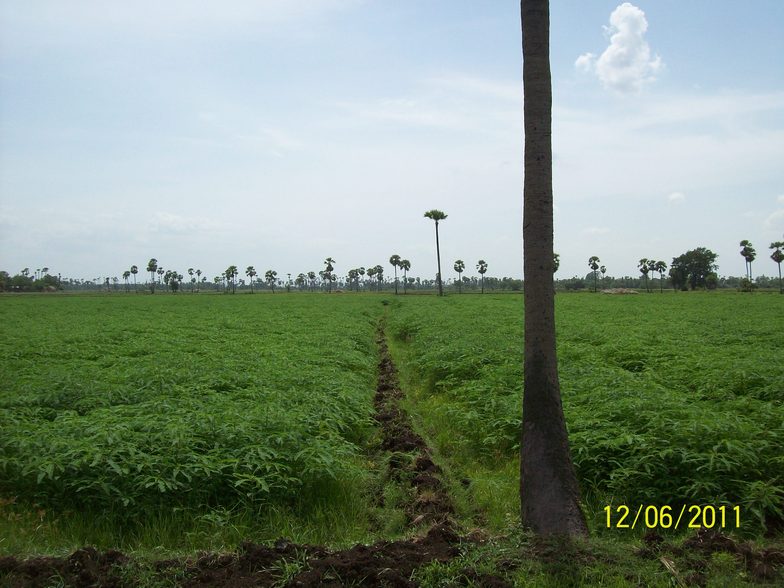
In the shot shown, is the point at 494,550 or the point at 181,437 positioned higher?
the point at 181,437

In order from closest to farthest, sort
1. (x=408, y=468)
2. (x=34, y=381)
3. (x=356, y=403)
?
(x=408, y=468) < (x=356, y=403) < (x=34, y=381)

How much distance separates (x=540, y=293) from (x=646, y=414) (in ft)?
10.7

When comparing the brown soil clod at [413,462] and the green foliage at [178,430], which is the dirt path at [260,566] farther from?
the green foliage at [178,430]

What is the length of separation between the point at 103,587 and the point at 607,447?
5.25 meters

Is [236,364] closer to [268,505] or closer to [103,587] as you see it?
[268,505]

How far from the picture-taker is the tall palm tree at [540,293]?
15.7 ft

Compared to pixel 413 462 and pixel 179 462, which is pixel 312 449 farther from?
pixel 413 462

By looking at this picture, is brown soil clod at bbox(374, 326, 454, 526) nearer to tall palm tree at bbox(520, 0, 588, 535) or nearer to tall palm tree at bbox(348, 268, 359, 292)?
tall palm tree at bbox(520, 0, 588, 535)

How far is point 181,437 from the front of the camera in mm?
6098

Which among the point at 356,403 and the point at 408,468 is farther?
the point at 356,403

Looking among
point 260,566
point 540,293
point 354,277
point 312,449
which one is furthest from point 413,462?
point 354,277

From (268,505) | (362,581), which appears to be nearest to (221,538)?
(268,505)

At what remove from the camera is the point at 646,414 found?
22.4 ft

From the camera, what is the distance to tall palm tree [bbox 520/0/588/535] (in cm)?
477
